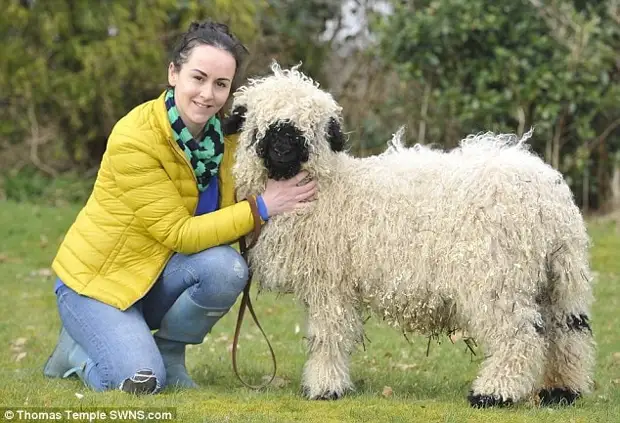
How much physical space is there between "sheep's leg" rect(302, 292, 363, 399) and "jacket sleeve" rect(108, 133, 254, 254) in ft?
1.94

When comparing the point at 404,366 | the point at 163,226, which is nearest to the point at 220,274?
the point at 163,226

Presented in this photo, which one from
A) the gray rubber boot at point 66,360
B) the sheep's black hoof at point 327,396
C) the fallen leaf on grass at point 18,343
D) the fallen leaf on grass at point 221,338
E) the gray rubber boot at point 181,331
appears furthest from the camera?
the fallen leaf on grass at point 221,338

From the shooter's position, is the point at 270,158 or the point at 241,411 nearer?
the point at 241,411

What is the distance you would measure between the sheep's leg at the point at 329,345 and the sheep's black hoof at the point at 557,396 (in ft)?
3.34

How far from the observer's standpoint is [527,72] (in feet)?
37.7

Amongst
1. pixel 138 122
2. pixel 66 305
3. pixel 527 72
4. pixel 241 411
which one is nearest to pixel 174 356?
pixel 66 305

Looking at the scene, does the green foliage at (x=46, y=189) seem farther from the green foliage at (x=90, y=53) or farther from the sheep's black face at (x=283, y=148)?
the sheep's black face at (x=283, y=148)

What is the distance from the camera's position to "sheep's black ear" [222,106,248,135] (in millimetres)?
5145

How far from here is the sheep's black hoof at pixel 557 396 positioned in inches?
195

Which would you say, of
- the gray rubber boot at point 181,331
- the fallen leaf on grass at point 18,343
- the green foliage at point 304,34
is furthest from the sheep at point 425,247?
the green foliage at point 304,34

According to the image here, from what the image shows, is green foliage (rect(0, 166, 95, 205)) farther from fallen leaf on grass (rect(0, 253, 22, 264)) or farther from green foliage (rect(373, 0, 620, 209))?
green foliage (rect(373, 0, 620, 209))

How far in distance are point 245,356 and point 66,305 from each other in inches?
65.0

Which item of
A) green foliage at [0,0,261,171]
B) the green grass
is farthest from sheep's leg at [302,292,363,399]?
green foliage at [0,0,261,171]

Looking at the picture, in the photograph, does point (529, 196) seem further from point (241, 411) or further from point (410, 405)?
point (241, 411)
